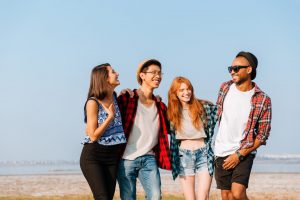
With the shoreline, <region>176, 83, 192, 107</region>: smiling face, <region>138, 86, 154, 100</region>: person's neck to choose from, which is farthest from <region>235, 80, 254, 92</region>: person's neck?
the shoreline

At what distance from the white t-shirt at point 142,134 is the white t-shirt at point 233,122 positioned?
98 cm

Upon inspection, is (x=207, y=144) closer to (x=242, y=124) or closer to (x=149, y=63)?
(x=242, y=124)

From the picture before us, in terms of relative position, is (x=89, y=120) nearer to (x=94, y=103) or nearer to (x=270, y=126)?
(x=94, y=103)

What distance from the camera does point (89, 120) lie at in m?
7.82

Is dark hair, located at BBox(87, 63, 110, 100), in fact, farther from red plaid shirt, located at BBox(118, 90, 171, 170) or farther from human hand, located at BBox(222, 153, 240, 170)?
human hand, located at BBox(222, 153, 240, 170)

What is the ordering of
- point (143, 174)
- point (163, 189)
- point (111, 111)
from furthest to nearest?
point (163, 189) < point (143, 174) < point (111, 111)

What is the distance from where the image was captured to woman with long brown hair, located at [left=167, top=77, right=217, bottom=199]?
8695 millimetres

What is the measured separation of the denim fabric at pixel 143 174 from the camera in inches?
328

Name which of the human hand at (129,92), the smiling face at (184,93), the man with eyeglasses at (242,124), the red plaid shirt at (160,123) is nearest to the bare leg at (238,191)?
the man with eyeglasses at (242,124)

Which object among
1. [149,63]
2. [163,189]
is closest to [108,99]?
[149,63]

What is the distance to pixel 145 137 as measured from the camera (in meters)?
8.41

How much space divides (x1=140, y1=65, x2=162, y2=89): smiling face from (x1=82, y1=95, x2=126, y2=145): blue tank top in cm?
69

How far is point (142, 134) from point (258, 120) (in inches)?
67.2

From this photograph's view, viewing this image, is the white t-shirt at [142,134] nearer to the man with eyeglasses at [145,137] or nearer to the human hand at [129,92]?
the man with eyeglasses at [145,137]
